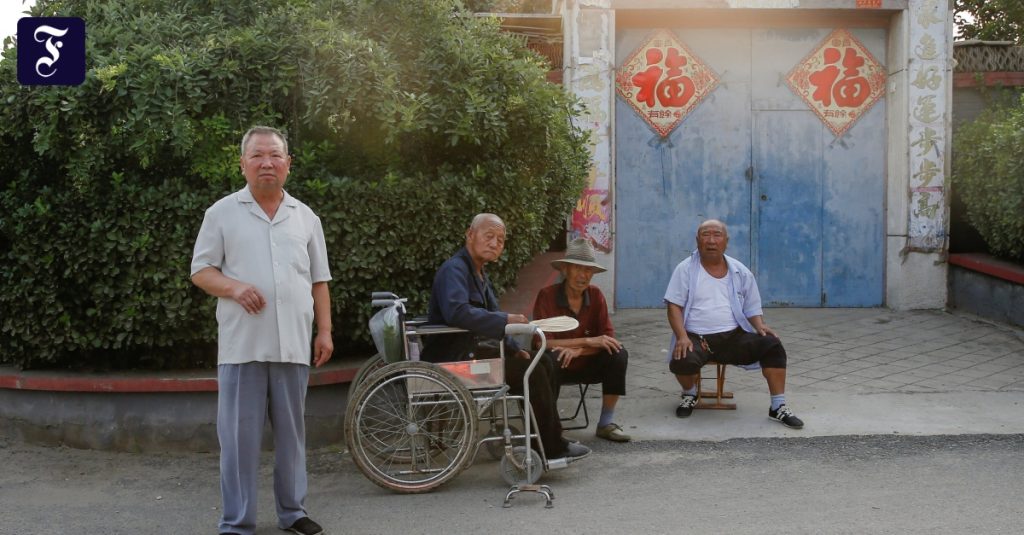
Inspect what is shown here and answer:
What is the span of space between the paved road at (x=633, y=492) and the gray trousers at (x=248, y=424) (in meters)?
0.34

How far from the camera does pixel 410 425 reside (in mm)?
4988

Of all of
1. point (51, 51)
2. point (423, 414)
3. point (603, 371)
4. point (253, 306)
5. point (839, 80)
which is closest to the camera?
point (253, 306)

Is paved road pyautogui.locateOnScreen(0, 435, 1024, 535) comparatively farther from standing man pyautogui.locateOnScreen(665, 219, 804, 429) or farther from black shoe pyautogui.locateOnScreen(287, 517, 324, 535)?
standing man pyautogui.locateOnScreen(665, 219, 804, 429)

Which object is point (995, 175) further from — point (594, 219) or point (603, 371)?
point (603, 371)

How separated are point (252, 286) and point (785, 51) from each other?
25.4 ft

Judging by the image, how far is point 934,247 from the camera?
32.9 ft

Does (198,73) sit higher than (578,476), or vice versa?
(198,73)

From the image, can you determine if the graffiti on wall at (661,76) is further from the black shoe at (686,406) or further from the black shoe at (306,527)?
the black shoe at (306,527)

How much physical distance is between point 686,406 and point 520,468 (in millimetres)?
1833

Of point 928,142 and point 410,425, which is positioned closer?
point 410,425

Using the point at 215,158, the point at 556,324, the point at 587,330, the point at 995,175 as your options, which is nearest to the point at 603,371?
the point at 587,330

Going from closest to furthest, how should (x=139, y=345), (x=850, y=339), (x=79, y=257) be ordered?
(x=79, y=257) < (x=139, y=345) < (x=850, y=339)

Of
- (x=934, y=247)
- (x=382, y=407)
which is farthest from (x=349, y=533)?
(x=934, y=247)

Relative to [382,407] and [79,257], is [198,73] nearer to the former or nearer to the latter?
[79,257]
